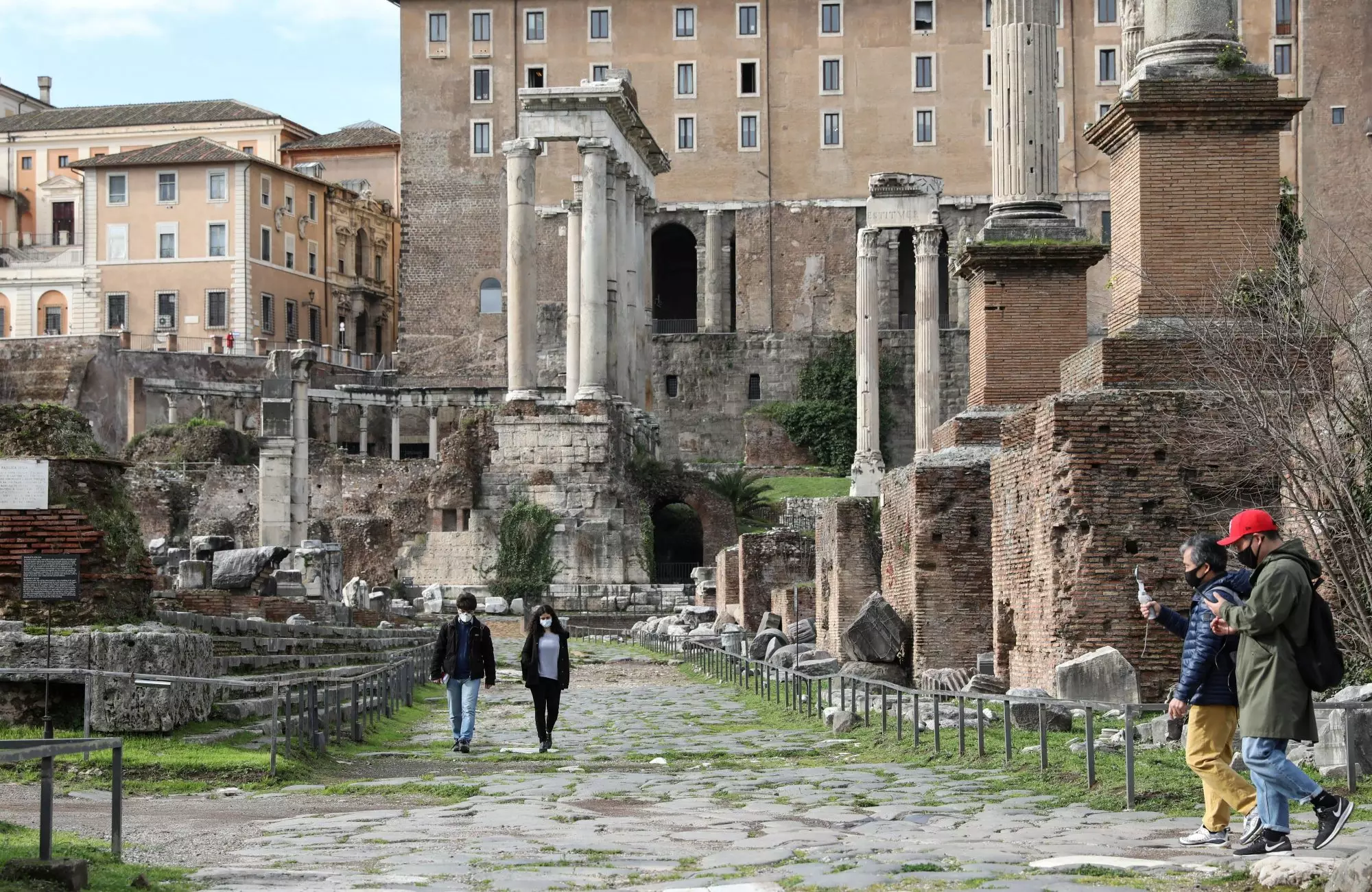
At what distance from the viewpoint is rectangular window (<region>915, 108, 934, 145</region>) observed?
73.1 meters

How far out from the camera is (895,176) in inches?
1876

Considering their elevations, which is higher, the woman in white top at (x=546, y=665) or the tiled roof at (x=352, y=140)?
the tiled roof at (x=352, y=140)

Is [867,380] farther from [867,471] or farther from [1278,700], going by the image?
[1278,700]

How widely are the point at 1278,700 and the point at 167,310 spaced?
74709 millimetres

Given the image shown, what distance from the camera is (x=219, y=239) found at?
79.4 m

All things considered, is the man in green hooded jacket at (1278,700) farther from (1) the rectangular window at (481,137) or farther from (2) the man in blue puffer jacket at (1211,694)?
(1) the rectangular window at (481,137)

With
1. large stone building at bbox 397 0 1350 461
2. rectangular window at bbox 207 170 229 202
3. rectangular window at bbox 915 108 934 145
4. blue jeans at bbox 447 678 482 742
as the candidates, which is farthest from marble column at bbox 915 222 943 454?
rectangular window at bbox 207 170 229 202

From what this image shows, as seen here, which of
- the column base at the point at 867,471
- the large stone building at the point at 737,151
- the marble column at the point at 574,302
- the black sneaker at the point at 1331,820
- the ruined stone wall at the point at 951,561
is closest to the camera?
the black sneaker at the point at 1331,820

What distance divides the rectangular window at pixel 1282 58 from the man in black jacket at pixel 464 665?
60.6 metres

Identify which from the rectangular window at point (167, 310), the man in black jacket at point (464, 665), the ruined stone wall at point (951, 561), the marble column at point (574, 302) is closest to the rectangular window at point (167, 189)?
the rectangular window at point (167, 310)

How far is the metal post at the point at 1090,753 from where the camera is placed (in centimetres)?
1044


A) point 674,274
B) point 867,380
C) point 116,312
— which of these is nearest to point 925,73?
point 674,274

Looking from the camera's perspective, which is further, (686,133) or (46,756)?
(686,133)

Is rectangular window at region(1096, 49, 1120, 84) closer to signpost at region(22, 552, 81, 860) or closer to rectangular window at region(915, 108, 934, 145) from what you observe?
rectangular window at region(915, 108, 934, 145)
